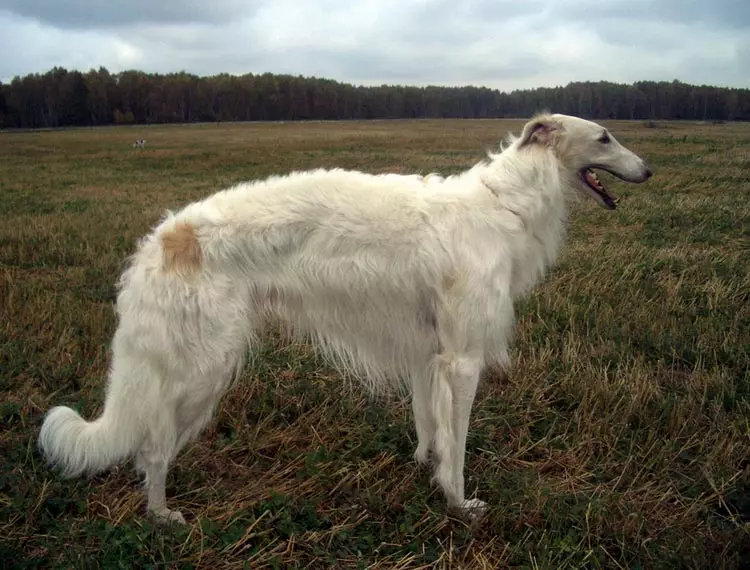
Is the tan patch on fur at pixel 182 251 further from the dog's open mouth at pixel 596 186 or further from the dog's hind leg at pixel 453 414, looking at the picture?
the dog's open mouth at pixel 596 186

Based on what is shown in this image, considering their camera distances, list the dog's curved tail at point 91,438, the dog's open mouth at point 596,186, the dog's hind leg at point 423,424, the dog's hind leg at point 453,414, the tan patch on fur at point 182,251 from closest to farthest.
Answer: the tan patch on fur at point 182,251, the dog's curved tail at point 91,438, the dog's hind leg at point 453,414, the dog's open mouth at point 596,186, the dog's hind leg at point 423,424

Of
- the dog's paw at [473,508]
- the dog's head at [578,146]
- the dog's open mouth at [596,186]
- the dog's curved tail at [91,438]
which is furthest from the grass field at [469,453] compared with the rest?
the dog's head at [578,146]

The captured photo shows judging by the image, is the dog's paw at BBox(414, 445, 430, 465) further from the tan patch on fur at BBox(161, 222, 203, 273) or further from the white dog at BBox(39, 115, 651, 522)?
the tan patch on fur at BBox(161, 222, 203, 273)

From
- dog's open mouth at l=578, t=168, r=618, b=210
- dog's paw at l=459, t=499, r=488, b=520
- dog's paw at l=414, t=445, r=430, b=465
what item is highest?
dog's open mouth at l=578, t=168, r=618, b=210

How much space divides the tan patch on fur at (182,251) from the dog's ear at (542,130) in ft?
6.42

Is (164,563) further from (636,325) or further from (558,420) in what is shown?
(636,325)

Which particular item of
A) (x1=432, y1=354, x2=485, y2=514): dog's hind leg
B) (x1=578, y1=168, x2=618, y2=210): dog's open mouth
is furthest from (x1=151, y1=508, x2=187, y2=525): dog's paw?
(x1=578, y1=168, x2=618, y2=210): dog's open mouth

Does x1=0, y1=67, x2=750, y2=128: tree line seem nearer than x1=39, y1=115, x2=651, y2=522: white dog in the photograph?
No

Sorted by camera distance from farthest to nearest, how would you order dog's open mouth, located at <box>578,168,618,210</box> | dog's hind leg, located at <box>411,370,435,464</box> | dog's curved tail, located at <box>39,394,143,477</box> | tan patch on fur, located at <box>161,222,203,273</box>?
dog's hind leg, located at <box>411,370,435,464</box>, dog's open mouth, located at <box>578,168,618,210</box>, dog's curved tail, located at <box>39,394,143,477</box>, tan patch on fur, located at <box>161,222,203,273</box>

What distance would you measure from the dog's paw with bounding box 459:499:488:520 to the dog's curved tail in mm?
1734

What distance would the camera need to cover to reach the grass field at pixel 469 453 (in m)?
2.92

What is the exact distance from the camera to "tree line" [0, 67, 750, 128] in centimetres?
7662

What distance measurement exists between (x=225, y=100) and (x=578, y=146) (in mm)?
95248

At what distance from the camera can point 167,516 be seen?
120 inches
